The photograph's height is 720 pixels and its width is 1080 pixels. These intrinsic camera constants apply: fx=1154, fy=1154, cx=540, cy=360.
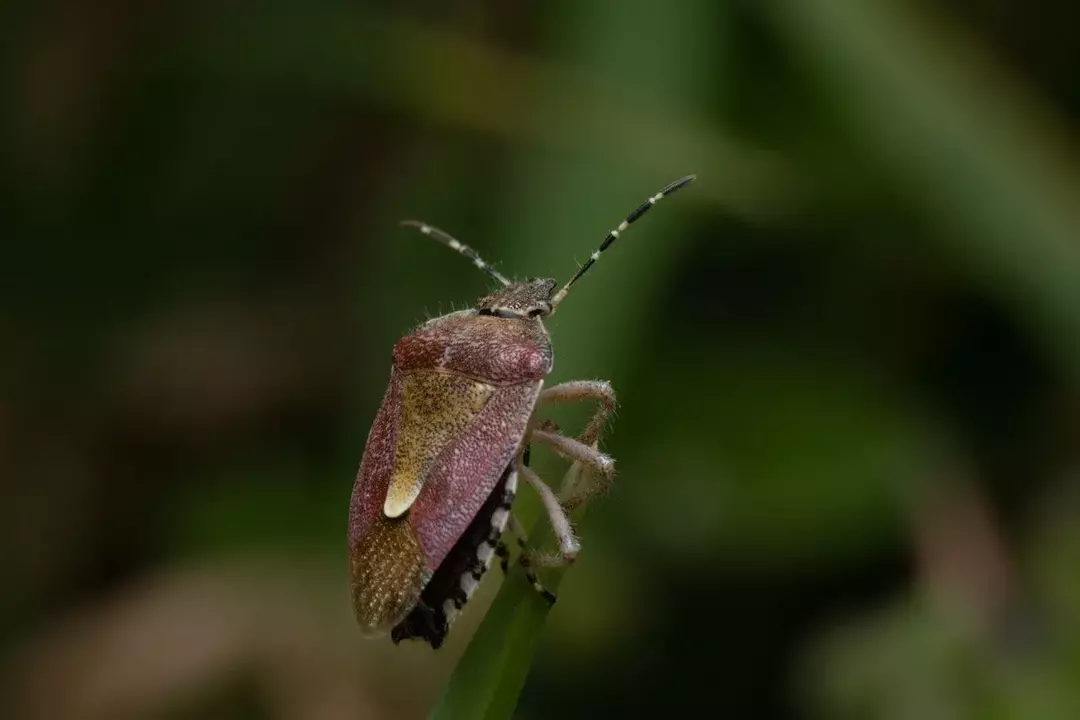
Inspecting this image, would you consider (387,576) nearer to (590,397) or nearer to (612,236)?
(590,397)

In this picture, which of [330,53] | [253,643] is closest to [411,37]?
[330,53]

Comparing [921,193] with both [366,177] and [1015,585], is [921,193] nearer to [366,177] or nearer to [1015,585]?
[1015,585]

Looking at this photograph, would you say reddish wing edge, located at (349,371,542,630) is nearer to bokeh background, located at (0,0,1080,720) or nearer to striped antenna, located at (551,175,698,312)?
striped antenna, located at (551,175,698,312)

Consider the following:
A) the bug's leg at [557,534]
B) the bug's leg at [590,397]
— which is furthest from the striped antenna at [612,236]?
the bug's leg at [557,534]

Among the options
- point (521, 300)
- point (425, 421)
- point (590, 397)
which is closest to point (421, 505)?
point (425, 421)

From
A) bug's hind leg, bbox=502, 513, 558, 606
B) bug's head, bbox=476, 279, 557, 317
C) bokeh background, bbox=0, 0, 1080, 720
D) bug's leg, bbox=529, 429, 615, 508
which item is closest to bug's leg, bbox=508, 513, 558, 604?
bug's hind leg, bbox=502, 513, 558, 606
